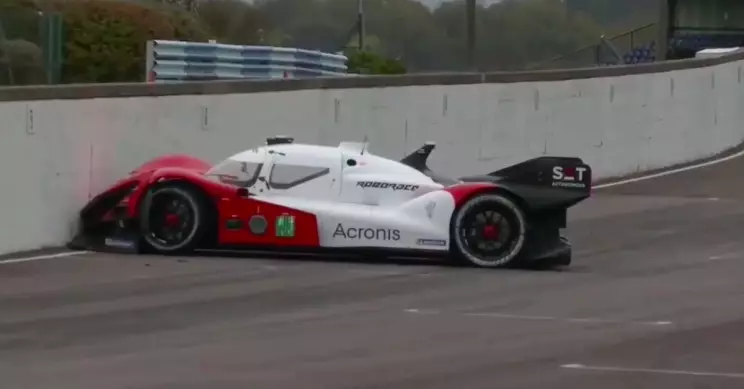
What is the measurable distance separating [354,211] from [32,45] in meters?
8.42

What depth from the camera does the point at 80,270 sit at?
43.9 feet

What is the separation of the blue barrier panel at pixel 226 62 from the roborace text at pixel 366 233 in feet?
43.4

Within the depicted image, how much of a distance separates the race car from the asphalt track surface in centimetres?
26

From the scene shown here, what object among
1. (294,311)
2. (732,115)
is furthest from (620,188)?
(294,311)

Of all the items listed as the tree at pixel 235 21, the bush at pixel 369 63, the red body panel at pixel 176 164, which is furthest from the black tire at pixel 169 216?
the tree at pixel 235 21

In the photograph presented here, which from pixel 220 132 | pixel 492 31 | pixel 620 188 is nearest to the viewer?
pixel 220 132

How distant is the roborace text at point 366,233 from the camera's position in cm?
1427

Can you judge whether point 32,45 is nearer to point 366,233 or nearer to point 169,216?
point 169,216

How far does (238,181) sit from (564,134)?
9.88 m

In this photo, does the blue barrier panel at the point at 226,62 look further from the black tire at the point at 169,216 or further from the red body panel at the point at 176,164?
the black tire at the point at 169,216

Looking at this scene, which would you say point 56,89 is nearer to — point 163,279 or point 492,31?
point 163,279

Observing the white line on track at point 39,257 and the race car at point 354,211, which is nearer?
the white line on track at point 39,257

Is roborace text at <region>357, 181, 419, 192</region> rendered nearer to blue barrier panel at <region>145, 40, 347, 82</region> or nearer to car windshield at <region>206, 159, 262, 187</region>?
car windshield at <region>206, 159, 262, 187</region>

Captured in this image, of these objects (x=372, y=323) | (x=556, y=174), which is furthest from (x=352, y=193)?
(x=372, y=323)
